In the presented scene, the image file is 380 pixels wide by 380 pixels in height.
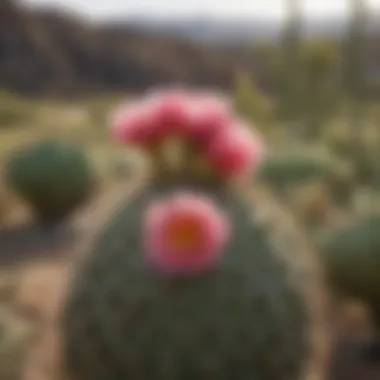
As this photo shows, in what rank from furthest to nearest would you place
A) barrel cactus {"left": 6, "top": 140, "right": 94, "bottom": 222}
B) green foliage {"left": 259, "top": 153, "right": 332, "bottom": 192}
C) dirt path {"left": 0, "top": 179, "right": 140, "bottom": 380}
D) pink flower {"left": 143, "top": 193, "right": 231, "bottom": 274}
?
barrel cactus {"left": 6, "top": 140, "right": 94, "bottom": 222} → green foliage {"left": 259, "top": 153, "right": 332, "bottom": 192} → dirt path {"left": 0, "top": 179, "right": 140, "bottom": 380} → pink flower {"left": 143, "top": 193, "right": 231, "bottom": 274}

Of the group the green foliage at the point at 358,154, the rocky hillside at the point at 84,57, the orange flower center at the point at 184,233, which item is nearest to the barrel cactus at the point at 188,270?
the orange flower center at the point at 184,233

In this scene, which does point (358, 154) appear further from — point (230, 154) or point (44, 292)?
point (230, 154)

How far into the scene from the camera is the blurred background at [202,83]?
1613 mm

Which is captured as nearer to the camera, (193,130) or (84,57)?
(193,130)

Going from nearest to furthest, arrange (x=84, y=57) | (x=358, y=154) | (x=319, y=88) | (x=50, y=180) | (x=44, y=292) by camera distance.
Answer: (x=84, y=57), (x=44, y=292), (x=319, y=88), (x=358, y=154), (x=50, y=180)

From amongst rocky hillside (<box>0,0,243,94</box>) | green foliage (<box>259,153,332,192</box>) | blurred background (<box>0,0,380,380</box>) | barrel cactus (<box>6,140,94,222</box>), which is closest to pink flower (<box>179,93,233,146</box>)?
blurred background (<box>0,0,380,380</box>)

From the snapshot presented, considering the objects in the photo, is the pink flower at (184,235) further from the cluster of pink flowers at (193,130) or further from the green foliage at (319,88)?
the green foliage at (319,88)

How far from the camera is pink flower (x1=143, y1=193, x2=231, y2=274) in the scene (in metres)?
1.05

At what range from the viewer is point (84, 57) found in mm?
1616

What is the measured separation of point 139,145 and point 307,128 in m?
0.93

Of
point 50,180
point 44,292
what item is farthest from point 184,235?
point 50,180

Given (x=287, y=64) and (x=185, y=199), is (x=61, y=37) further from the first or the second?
(x=185, y=199)

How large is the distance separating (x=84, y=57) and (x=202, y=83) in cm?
20

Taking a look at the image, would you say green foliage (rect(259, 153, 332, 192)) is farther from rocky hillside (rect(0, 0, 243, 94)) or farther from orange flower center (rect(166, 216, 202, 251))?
orange flower center (rect(166, 216, 202, 251))
